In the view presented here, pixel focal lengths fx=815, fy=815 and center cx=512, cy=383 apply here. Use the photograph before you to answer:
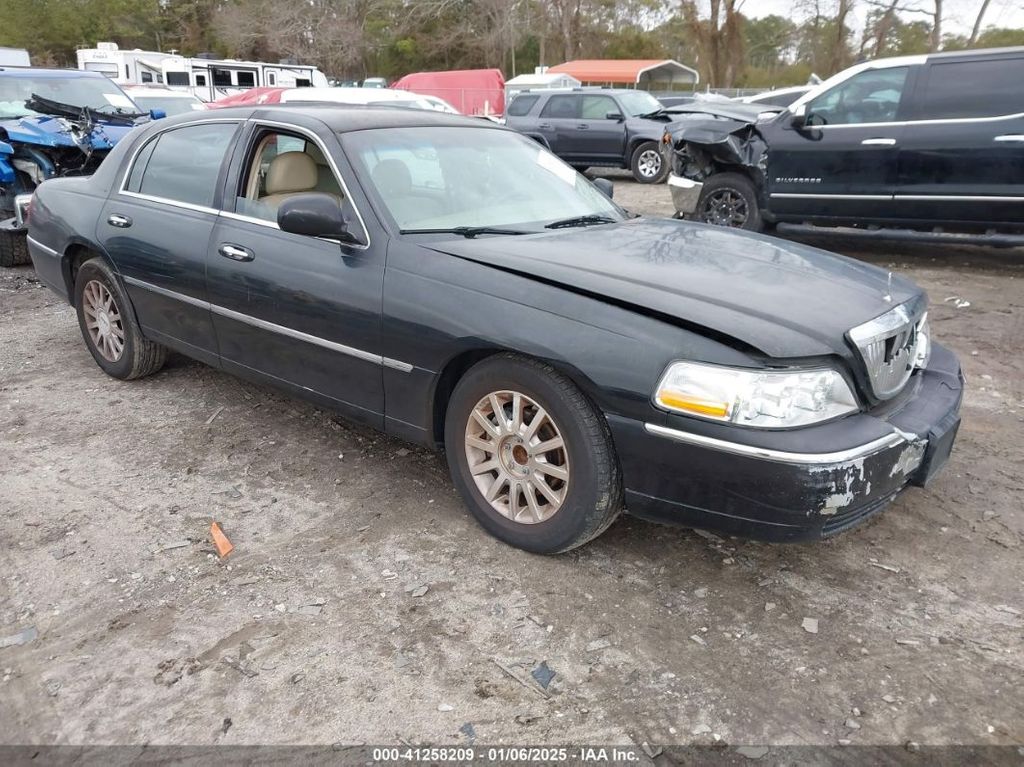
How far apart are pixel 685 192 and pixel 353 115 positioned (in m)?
5.67

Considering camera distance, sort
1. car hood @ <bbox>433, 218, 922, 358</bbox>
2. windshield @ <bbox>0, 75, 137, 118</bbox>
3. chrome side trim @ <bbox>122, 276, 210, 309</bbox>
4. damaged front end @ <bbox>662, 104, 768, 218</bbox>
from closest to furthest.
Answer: car hood @ <bbox>433, 218, 922, 358</bbox>
chrome side trim @ <bbox>122, 276, 210, 309</bbox>
damaged front end @ <bbox>662, 104, 768, 218</bbox>
windshield @ <bbox>0, 75, 137, 118</bbox>

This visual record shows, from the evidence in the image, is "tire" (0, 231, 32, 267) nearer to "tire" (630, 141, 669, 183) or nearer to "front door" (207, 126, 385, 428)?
"front door" (207, 126, 385, 428)

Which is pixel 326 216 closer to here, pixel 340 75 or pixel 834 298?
pixel 834 298

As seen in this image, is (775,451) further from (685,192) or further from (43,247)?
(685,192)

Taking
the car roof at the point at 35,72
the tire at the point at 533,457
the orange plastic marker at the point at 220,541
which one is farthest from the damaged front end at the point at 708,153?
the car roof at the point at 35,72

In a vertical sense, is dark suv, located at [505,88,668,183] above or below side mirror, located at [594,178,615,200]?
above

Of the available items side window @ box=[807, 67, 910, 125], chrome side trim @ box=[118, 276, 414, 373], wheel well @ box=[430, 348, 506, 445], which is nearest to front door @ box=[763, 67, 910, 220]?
side window @ box=[807, 67, 910, 125]

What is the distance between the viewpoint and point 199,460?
12.9 feet

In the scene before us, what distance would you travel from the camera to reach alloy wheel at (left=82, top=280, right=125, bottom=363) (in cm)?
479

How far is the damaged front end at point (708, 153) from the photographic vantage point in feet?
27.5

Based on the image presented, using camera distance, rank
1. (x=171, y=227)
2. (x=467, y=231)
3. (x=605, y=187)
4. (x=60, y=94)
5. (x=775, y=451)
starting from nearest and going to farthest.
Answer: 1. (x=775, y=451)
2. (x=467, y=231)
3. (x=171, y=227)
4. (x=605, y=187)
5. (x=60, y=94)

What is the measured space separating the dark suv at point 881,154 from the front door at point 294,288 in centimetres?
564

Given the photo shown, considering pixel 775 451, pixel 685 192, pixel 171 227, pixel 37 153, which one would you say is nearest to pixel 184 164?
pixel 171 227

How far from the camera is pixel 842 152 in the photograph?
7910 millimetres
